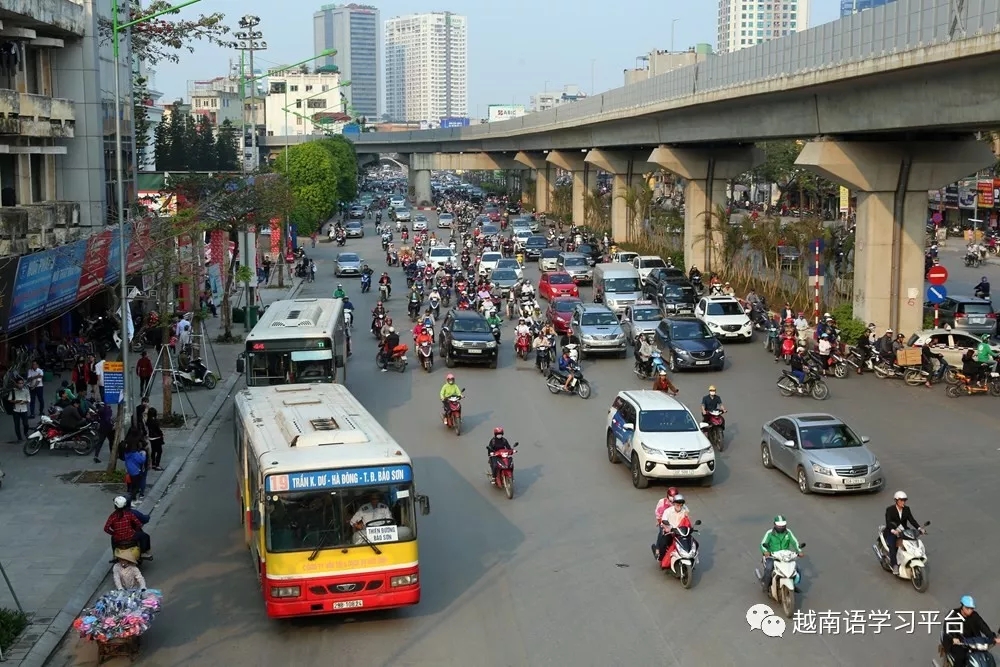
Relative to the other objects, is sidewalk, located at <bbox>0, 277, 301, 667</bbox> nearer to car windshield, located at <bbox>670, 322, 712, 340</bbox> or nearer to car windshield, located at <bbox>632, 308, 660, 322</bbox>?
car windshield, located at <bbox>670, 322, 712, 340</bbox>

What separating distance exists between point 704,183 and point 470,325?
25891 mm

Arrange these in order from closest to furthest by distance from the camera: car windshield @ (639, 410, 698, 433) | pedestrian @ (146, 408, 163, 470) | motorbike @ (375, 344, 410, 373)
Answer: car windshield @ (639, 410, 698, 433) → pedestrian @ (146, 408, 163, 470) → motorbike @ (375, 344, 410, 373)

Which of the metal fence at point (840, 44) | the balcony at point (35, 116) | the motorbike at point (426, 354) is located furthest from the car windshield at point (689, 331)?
the balcony at point (35, 116)

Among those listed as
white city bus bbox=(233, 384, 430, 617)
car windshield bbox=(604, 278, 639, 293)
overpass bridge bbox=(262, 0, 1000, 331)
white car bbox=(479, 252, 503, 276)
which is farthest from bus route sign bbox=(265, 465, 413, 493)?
white car bbox=(479, 252, 503, 276)

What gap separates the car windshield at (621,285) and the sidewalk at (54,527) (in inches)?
798

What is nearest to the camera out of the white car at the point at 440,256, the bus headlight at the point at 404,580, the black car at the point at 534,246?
the bus headlight at the point at 404,580

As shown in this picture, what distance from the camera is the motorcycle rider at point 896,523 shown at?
15156 millimetres

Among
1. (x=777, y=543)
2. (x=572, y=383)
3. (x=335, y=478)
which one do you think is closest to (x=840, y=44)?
(x=572, y=383)

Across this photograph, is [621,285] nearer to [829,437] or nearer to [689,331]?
[689,331]

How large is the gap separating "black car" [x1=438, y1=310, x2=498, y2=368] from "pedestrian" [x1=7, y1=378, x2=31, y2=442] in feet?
41.5

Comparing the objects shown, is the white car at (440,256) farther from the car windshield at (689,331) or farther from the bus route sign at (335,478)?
the bus route sign at (335,478)

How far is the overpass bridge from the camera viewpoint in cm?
2641

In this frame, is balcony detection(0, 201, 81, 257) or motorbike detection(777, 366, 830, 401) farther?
motorbike detection(777, 366, 830, 401)

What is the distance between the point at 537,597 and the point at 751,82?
27.4 metres
